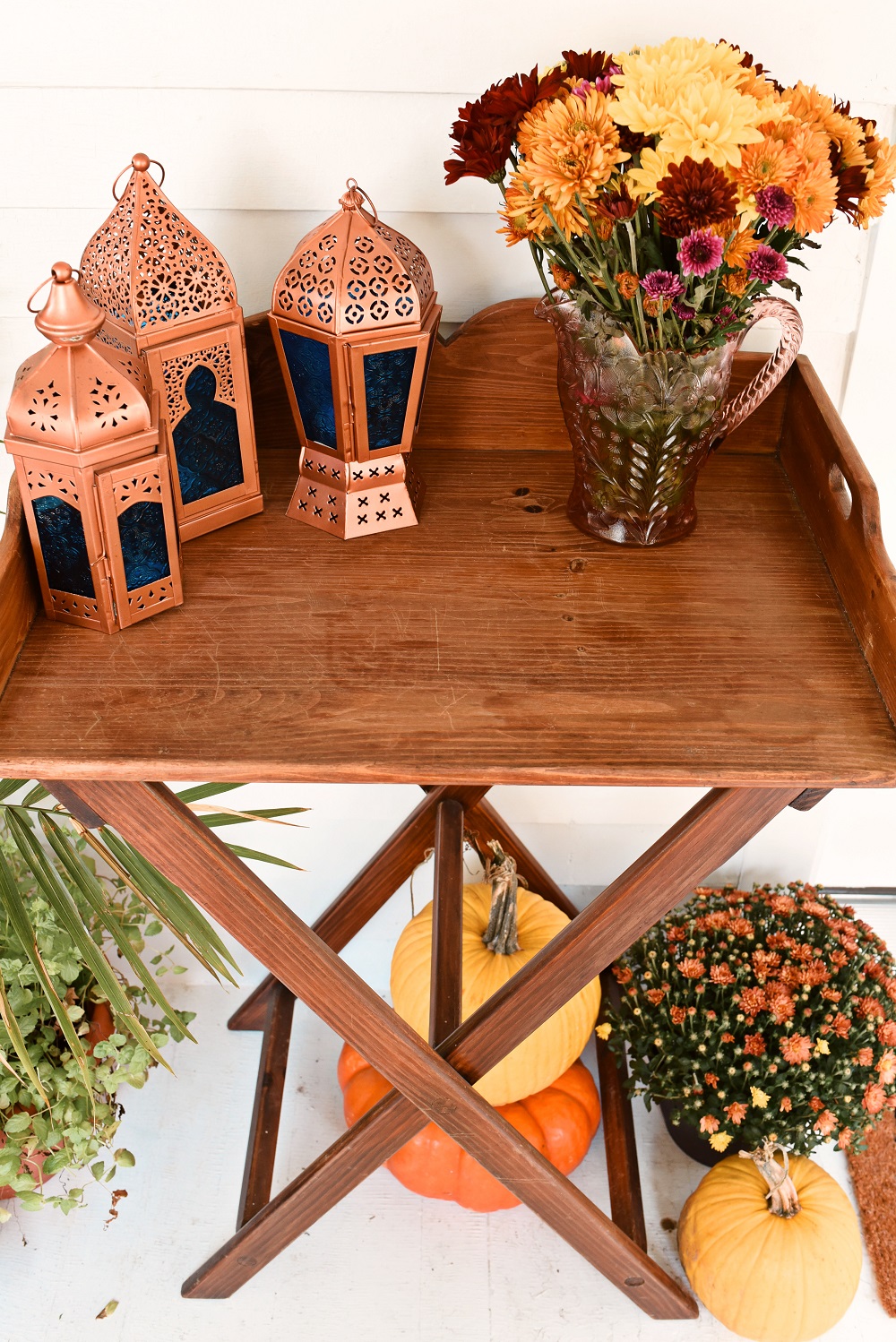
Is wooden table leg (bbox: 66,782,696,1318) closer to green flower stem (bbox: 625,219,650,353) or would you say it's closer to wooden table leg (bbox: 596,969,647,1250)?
wooden table leg (bbox: 596,969,647,1250)

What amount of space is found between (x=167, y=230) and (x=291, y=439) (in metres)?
0.34

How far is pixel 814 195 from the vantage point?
0.93 meters

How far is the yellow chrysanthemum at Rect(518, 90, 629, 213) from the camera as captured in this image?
0.94 meters

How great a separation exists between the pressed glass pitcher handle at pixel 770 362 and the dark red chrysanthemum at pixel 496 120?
11.1 inches

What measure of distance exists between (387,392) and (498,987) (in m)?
0.86

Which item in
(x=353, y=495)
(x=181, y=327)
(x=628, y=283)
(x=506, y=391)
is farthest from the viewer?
(x=506, y=391)

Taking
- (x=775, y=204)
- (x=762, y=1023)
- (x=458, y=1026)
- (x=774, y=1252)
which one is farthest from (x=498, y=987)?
(x=775, y=204)

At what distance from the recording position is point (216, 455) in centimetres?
119

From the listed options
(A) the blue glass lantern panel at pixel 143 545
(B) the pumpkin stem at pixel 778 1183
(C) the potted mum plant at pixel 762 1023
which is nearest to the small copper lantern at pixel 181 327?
(A) the blue glass lantern panel at pixel 143 545

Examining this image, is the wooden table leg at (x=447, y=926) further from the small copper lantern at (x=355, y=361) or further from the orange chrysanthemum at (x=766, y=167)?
the orange chrysanthemum at (x=766, y=167)

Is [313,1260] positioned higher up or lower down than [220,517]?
lower down

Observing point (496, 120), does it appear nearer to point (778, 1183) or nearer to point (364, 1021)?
point (364, 1021)

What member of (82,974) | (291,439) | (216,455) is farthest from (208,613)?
(82,974)

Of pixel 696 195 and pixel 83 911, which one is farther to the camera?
pixel 83 911
